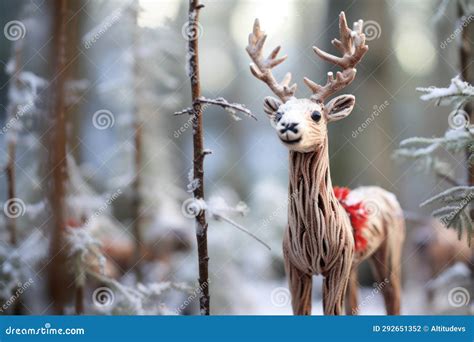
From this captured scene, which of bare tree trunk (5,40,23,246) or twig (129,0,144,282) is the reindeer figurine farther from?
bare tree trunk (5,40,23,246)

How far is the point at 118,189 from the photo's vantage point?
2.70 metres

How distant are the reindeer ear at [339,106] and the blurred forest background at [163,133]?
470 mm

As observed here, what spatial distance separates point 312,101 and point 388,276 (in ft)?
2.68

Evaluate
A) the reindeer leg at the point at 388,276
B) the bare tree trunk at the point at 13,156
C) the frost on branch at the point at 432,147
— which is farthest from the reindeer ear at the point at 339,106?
the bare tree trunk at the point at 13,156

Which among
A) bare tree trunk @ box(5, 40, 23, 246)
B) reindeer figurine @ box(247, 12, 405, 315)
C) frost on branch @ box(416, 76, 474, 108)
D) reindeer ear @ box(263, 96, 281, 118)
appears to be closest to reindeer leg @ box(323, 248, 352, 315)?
reindeer figurine @ box(247, 12, 405, 315)

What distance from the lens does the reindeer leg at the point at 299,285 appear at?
2.02 metres

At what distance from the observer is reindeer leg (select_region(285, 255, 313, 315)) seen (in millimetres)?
2020

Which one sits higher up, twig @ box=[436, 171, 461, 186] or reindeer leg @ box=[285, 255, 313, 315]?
twig @ box=[436, 171, 461, 186]

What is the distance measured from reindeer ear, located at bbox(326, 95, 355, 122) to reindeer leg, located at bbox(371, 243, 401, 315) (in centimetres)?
63

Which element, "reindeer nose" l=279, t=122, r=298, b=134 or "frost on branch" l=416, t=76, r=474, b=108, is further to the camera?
"frost on branch" l=416, t=76, r=474, b=108

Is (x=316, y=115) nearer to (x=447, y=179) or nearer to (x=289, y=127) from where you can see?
(x=289, y=127)

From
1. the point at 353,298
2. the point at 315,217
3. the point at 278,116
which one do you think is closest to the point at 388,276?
the point at 353,298

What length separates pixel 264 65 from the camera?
2.02 meters

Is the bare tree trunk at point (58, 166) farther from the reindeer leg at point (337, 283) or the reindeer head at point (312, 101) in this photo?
the reindeer leg at point (337, 283)
